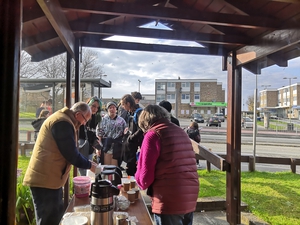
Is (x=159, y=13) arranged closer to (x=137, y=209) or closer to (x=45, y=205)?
(x=137, y=209)

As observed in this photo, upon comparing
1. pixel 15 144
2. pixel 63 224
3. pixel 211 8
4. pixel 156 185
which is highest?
pixel 211 8

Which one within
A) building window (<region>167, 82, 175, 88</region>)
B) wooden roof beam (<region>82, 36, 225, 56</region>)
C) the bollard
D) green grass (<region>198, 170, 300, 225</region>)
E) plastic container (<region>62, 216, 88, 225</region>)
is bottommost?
green grass (<region>198, 170, 300, 225</region>)

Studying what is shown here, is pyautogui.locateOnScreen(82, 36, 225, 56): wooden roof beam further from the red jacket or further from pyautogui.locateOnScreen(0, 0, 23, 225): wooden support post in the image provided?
pyautogui.locateOnScreen(0, 0, 23, 225): wooden support post

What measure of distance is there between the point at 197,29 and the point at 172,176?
2.03m

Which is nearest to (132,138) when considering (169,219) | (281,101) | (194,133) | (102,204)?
(169,219)

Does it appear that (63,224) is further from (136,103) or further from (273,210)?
(273,210)

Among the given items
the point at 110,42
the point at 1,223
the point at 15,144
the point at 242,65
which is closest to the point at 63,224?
the point at 1,223

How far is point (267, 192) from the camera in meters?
4.02

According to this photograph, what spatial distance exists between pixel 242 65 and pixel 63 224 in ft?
8.73

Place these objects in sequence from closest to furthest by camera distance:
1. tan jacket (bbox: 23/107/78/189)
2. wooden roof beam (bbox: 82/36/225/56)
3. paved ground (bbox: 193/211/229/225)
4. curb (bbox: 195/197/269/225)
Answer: tan jacket (bbox: 23/107/78/189) < wooden roof beam (bbox: 82/36/225/56) < paved ground (bbox: 193/211/229/225) < curb (bbox: 195/197/269/225)

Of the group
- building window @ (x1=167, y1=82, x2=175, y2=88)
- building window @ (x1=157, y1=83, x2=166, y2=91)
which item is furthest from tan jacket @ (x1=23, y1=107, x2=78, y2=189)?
building window @ (x1=167, y1=82, x2=175, y2=88)

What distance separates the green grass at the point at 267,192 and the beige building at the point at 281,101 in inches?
72.7

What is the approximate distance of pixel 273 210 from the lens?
129 inches

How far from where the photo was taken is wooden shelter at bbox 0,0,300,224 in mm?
1867
